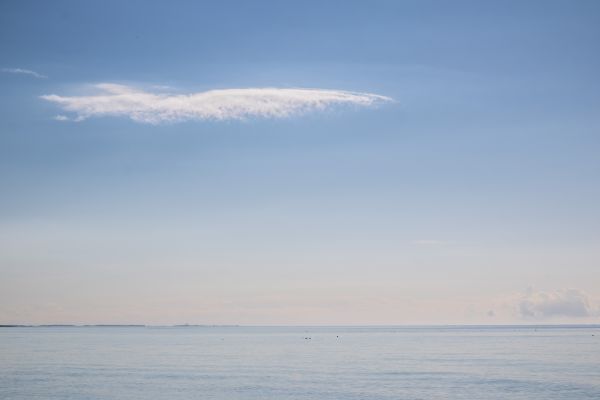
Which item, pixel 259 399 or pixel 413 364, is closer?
pixel 259 399

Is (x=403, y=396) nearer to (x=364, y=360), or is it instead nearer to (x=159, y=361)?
(x=364, y=360)

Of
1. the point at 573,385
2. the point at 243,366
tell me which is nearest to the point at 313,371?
→ the point at 243,366

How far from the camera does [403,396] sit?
74.2m

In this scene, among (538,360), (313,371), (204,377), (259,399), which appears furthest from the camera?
(538,360)

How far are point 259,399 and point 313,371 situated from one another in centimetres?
3183

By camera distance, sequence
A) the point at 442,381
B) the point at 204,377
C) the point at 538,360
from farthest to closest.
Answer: the point at 538,360 < the point at 204,377 < the point at 442,381

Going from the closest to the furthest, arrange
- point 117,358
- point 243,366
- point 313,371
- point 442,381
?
1. point 442,381
2. point 313,371
3. point 243,366
4. point 117,358

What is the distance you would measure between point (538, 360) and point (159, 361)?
69.4 m

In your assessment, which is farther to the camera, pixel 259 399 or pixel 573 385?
pixel 573 385

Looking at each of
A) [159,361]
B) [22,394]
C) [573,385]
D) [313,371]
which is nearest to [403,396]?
[573,385]

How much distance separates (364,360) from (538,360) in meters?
31.6

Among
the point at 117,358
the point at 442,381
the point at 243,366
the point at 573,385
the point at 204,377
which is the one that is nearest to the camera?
the point at 573,385

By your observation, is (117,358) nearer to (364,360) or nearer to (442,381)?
(364,360)

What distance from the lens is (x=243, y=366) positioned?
114312 mm
